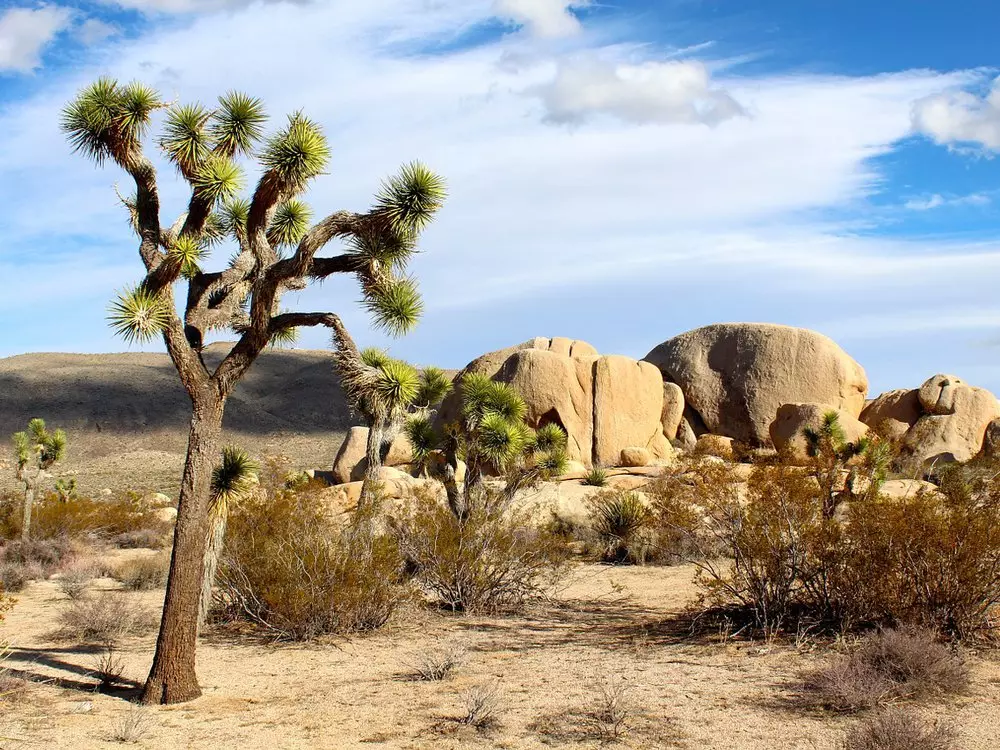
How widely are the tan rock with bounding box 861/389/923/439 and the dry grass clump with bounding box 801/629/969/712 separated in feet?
82.3

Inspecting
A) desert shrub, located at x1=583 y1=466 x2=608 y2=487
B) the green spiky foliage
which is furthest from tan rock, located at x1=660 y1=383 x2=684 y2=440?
the green spiky foliage

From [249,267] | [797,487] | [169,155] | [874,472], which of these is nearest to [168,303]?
[249,267]

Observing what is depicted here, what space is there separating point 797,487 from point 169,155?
24.5 feet

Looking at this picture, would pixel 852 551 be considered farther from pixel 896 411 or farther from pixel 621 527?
pixel 896 411

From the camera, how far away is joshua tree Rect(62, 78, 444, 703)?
9.20m

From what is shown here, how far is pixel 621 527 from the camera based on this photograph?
19984 mm

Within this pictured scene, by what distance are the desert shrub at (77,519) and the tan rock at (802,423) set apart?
18.4 m

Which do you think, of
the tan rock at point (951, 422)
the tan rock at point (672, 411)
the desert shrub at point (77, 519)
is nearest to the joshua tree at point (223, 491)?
the desert shrub at point (77, 519)

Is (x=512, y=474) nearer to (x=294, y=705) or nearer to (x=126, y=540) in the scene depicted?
(x=294, y=705)

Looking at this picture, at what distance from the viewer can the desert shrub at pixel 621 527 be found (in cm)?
1858

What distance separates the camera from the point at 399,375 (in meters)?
10.4

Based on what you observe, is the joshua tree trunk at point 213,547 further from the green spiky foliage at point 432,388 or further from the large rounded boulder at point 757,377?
the large rounded boulder at point 757,377

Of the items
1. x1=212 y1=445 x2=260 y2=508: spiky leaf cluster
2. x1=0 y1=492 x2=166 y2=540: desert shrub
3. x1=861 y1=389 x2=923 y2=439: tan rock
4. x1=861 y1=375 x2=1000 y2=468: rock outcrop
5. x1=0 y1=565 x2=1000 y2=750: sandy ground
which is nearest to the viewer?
x1=0 y1=565 x2=1000 y2=750: sandy ground

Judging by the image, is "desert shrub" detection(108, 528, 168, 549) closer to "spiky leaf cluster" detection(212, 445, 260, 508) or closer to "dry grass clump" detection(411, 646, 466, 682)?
"spiky leaf cluster" detection(212, 445, 260, 508)
